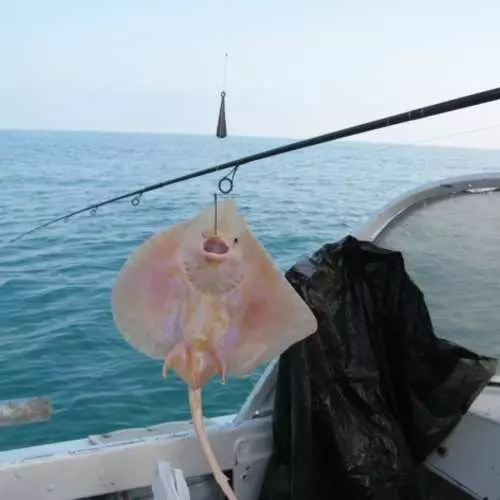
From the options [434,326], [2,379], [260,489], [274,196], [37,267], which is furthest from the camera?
[274,196]

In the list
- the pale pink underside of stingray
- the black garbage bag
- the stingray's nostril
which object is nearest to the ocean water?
the black garbage bag

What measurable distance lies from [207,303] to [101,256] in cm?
881

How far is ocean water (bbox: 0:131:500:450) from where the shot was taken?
17.6 feet

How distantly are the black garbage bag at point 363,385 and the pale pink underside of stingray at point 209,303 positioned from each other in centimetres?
29

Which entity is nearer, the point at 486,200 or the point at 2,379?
the point at 486,200

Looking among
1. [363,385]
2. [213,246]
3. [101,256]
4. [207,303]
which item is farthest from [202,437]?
[101,256]

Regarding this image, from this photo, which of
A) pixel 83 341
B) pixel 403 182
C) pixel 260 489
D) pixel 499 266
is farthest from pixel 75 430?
pixel 403 182

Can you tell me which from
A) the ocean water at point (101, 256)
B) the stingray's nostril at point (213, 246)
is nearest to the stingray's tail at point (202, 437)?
the stingray's nostril at point (213, 246)

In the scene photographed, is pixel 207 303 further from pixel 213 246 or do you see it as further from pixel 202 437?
pixel 202 437

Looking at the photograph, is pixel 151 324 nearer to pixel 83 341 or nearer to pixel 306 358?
pixel 306 358

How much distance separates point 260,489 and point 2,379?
4099mm

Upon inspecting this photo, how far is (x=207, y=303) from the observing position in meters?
1.73

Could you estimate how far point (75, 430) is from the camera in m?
4.92

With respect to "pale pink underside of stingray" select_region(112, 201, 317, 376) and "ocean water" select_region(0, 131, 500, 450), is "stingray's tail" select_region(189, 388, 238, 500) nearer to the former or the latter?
"pale pink underside of stingray" select_region(112, 201, 317, 376)
